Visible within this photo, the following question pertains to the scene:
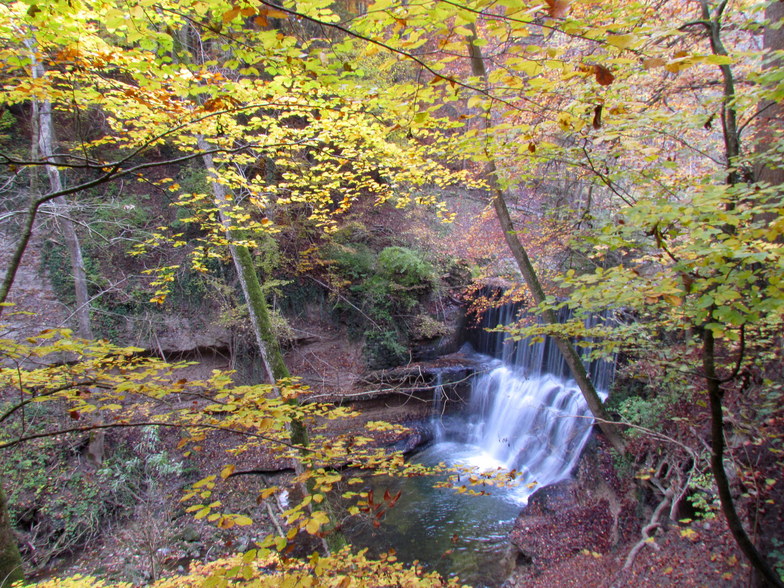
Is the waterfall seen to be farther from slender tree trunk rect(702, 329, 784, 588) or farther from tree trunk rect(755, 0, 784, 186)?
tree trunk rect(755, 0, 784, 186)

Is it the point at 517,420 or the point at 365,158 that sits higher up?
the point at 365,158

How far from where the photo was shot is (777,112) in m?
3.60

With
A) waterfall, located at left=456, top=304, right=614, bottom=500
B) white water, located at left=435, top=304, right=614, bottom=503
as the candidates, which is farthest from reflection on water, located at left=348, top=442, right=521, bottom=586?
waterfall, located at left=456, top=304, right=614, bottom=500

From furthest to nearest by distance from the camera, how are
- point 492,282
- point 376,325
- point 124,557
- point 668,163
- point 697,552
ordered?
point 492,282
point 376,325
point 124,557
point 697,552
point 668,163

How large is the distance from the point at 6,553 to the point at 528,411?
9344mm

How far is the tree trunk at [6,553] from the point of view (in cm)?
268

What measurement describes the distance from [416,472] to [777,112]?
16.0ft

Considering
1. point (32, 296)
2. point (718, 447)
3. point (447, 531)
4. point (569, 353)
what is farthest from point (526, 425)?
point (32, 296)

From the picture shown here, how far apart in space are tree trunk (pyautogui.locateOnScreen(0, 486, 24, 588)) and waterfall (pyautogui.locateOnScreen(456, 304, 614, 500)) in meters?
7.30

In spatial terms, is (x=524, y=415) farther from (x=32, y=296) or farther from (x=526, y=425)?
(x=32, y=296)

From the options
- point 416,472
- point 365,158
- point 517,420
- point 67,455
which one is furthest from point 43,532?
point 517,420

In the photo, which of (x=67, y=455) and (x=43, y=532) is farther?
(x=67, y=455)

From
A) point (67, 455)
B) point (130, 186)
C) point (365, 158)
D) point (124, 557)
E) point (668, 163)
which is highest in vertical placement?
point (130, 186)

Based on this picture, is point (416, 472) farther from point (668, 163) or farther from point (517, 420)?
point (517, 420)
